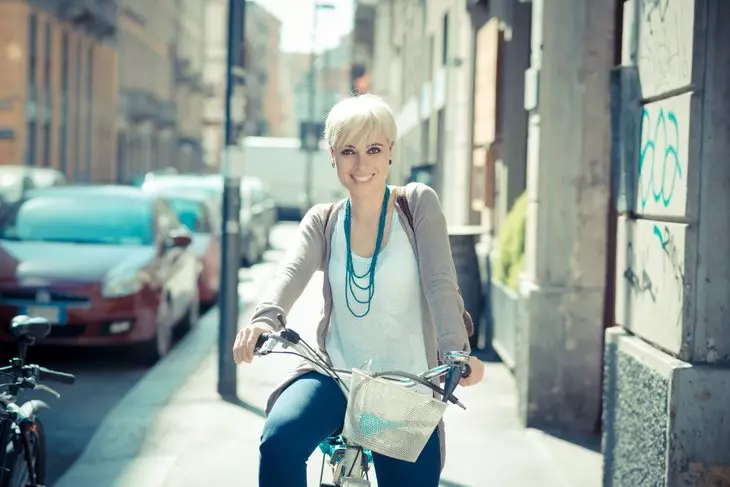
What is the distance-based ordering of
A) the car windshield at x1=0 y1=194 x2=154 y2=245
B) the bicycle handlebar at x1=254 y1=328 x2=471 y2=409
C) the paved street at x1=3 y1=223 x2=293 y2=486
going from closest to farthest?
1. the bicycle handlebar at x1=254 y1=328 x2=471 y2=409
2. the paved street at x1=3 y1=223 x2=293 y2=486
3. the car windshield at x1=0 y1=194 x2=154 y2=245

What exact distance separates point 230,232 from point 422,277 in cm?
555

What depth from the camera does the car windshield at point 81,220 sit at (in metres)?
10.9

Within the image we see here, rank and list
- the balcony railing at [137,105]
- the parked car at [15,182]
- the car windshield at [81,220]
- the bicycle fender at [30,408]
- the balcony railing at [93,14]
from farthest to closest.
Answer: the balcony railing at [137,105] < the balcony railing at [93,14] < the parked car at [15,182] < the car windshield at [81,220] < the bicycle fender at [30,408]

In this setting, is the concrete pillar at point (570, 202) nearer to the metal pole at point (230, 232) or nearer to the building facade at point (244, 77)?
the metal pole at point (230, 232)

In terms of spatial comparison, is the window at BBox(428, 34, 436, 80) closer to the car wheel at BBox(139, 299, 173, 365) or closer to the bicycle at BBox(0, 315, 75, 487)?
the car wheel at BBox(139, 299, 173, 365)

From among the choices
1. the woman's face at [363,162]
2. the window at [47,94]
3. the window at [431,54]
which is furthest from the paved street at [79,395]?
the window at [47,94]

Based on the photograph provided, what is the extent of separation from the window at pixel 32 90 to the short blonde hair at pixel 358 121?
A: 115ft

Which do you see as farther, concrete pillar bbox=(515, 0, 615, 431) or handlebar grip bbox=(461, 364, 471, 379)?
concrete pillar bbox=(515, 0, 615, 431)

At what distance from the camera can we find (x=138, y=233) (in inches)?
438

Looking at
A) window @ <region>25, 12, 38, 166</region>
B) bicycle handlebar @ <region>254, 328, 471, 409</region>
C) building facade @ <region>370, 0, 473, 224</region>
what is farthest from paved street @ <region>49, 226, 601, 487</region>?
window @ <region>25, 12, 38, 166</region>

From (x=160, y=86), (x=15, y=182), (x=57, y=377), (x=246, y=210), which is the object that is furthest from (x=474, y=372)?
(x=160, y=86)

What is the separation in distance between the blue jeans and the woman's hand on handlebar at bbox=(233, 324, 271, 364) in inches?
6.0

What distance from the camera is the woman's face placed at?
3410 mm

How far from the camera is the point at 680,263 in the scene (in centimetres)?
459
